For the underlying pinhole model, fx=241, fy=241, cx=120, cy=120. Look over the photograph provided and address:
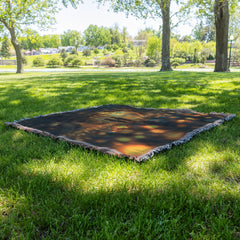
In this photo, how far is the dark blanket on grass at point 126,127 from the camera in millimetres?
2525

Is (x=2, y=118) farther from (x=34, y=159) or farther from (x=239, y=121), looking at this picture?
(x=239, y=121)

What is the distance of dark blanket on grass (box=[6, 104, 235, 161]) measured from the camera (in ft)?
8.29

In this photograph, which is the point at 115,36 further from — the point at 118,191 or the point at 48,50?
the point at 118,191

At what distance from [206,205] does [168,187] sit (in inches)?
11.9

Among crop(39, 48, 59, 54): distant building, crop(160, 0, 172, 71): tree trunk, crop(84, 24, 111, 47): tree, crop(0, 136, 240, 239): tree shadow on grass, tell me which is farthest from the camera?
crop(39, 48, 59, 54): distant building

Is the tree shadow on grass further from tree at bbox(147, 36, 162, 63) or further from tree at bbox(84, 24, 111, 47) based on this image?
tree at bbox(84, 24, 111, 47)

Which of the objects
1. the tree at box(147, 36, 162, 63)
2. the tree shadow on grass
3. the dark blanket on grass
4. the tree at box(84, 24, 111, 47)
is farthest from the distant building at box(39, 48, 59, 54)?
the tree shadow on grass

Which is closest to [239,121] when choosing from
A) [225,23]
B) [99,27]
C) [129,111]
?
[129,111]

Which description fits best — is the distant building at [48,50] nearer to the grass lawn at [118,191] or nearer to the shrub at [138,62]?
the shrub at [138,62]

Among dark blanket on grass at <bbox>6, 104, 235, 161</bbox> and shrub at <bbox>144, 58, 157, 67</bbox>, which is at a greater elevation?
shrub at <bbox>144, 58, 157, 67</bbox>

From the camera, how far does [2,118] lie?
4105 mm

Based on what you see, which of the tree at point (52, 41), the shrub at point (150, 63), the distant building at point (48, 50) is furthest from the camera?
the distant building at point (48, 50)

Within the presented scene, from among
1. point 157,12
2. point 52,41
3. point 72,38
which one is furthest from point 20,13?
point 52,41

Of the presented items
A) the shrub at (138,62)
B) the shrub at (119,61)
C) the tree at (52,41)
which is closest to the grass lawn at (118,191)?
the shrub at (119,61)
